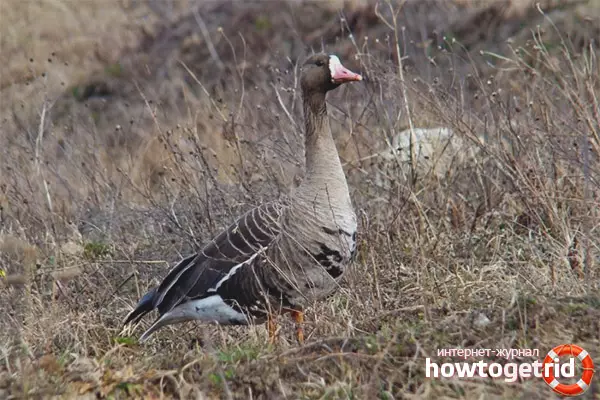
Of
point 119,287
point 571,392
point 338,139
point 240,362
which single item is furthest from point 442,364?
point 338,139

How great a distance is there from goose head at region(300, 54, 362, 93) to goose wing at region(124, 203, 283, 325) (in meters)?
0.85

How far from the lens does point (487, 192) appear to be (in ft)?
26.5

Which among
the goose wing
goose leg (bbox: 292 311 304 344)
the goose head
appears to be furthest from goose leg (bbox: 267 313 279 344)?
the goose head

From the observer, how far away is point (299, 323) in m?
6.13

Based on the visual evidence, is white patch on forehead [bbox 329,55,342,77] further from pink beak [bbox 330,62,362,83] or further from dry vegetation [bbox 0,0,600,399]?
dry vegetation [bbox 0,0,600,399]

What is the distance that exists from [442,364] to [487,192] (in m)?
3.36

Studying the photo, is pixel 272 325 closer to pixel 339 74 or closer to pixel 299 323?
pixel 299 323

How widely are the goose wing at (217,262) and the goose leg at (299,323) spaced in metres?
0.48

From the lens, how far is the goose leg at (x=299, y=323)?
19.7 ft

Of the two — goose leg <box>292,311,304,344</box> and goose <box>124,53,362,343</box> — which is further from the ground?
goose <box>124,53,362,343</box>

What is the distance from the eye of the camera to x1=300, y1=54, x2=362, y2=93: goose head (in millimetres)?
6613

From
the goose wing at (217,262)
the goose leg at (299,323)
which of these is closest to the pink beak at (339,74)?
the goose wing at (217,262)

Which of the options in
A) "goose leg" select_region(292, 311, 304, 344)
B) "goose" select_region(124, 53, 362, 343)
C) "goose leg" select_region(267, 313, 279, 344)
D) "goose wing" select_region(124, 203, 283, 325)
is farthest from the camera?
"goose wing" select_region(124, 203, 283, 325)

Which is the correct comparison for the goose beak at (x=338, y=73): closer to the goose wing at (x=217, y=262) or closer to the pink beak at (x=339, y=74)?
the pink beak at (x=339, y=74)
